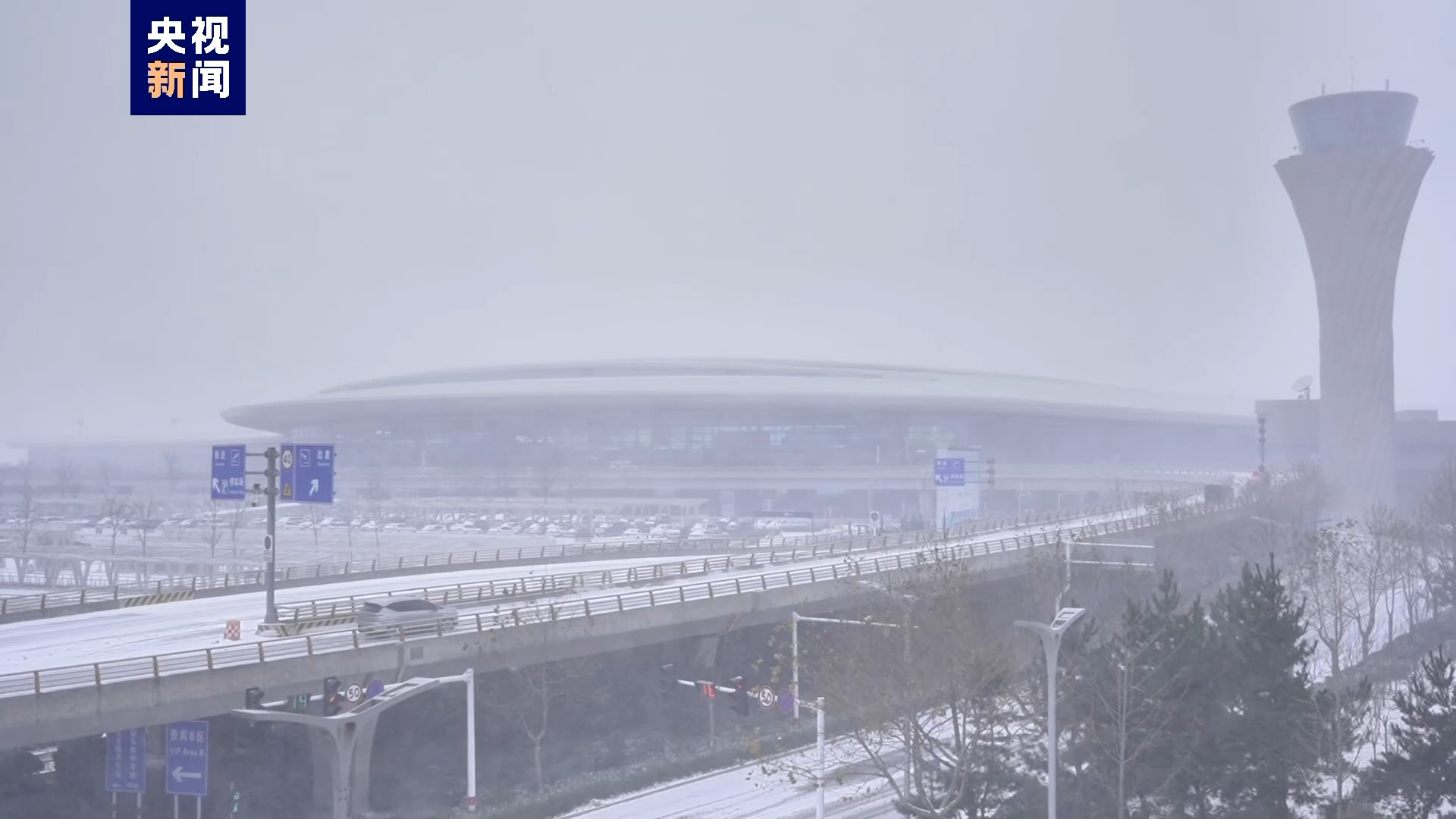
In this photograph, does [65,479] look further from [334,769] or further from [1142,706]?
[1142,706]

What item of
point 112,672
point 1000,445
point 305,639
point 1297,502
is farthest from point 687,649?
point 1000,445

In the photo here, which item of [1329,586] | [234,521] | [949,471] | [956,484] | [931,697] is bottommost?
[931,697]

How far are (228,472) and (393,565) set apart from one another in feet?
69.8

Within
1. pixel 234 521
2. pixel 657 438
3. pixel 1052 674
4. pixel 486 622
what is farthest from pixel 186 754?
pixel 657 438

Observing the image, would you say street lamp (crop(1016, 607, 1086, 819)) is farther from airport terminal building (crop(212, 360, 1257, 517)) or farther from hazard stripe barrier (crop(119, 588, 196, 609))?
airport terminal building (crop(212, 360, 1257, 517))

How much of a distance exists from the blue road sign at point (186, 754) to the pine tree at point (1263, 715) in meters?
17.0

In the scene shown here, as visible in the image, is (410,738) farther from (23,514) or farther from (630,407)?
(630,407)

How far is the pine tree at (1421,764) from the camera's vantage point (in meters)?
18.9

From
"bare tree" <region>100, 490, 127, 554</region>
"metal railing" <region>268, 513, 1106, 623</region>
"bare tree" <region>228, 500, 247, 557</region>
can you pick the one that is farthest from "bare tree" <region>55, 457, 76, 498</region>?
"metal railing" <region>268, 513, 1106, 623</region>

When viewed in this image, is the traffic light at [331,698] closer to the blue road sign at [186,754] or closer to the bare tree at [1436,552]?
the blue road sign at [186,754]

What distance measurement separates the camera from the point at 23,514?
229 feet

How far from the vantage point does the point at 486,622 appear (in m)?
27.1

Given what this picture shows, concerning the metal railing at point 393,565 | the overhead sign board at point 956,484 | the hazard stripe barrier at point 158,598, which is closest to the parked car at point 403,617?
the metal railing at point 393,565

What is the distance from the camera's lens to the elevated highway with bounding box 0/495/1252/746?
62.8 ft
